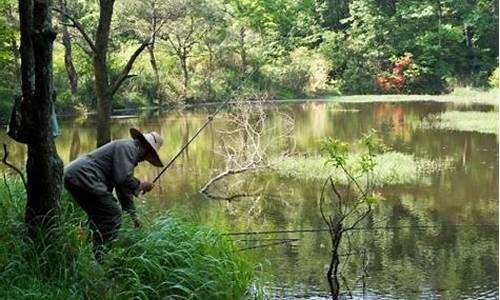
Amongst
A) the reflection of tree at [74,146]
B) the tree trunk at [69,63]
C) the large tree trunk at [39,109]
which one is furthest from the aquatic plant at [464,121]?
the large tree trunk at [39,109]

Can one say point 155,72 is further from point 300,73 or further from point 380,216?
point 380,216

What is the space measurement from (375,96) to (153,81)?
12256 mm

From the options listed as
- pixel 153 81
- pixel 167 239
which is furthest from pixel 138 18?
pixel 167 239

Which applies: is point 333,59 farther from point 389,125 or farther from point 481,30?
point 389,125

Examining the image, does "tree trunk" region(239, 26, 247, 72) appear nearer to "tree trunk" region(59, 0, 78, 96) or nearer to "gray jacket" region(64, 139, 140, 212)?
"tree trunk" region(59, 0, 78, 96)

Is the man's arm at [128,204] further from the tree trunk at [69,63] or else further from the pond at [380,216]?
the tree trunk at [69,63]

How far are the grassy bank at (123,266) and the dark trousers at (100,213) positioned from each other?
0.24 ft

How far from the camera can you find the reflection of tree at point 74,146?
54.8 ft

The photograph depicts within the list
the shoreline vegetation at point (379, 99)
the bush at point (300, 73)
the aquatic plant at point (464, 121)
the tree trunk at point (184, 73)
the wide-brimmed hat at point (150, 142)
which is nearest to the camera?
the wide-brimmed hat at point (150, 142)

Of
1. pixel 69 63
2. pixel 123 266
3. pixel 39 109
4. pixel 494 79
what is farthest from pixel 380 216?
pixel 494 79

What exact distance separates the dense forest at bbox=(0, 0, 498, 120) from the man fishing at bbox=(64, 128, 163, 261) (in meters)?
23.6

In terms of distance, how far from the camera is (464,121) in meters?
22.7

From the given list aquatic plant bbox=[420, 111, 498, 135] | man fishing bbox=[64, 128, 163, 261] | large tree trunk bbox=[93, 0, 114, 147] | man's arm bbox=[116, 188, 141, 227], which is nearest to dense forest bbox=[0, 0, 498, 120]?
aquatic plant bbox=[420, 111, 498, 135]

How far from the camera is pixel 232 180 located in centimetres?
1320
